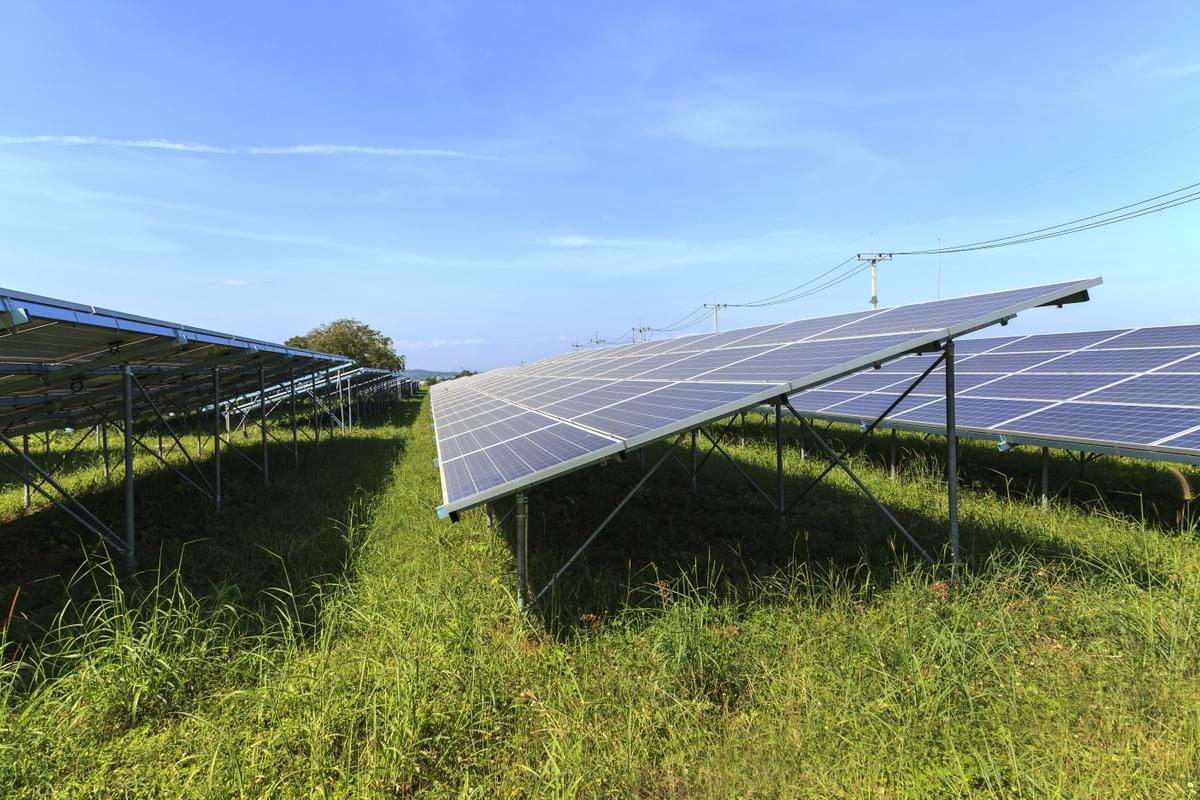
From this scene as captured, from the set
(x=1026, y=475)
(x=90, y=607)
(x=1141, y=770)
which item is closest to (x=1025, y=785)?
(x=1141, y=770)

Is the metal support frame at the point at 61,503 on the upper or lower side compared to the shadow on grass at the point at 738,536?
upper

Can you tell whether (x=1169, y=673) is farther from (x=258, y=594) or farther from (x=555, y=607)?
(x=258, y=594)

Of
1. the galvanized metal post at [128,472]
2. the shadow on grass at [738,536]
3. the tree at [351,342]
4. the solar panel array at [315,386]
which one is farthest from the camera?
the tree at [351,342]

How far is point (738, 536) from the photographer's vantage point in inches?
270

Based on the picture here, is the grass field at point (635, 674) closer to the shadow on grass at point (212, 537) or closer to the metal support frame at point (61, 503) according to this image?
the shadow on grass at point (212, 537)

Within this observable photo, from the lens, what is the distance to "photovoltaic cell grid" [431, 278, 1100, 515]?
4043 millimetres

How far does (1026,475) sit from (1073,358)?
125 inches

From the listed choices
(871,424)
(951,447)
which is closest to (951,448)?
(951,447)

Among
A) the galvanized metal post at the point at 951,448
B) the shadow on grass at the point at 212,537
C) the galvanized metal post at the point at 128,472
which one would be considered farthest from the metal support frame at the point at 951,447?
the galvanized metal post at the point at 128,472

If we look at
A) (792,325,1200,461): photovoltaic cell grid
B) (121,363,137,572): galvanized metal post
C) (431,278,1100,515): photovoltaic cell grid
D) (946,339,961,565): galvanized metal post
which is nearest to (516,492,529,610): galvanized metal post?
(431,278,1100,515): photovoltaic cell grid

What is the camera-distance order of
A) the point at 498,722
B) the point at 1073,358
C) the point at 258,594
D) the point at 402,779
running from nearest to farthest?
the point at 402,779 → the point at 498,722 → the point at 258,594 → the point at 1073,358

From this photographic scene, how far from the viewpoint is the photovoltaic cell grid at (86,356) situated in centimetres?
441

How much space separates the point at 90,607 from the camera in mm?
5277

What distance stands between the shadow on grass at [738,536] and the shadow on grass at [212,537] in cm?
257
